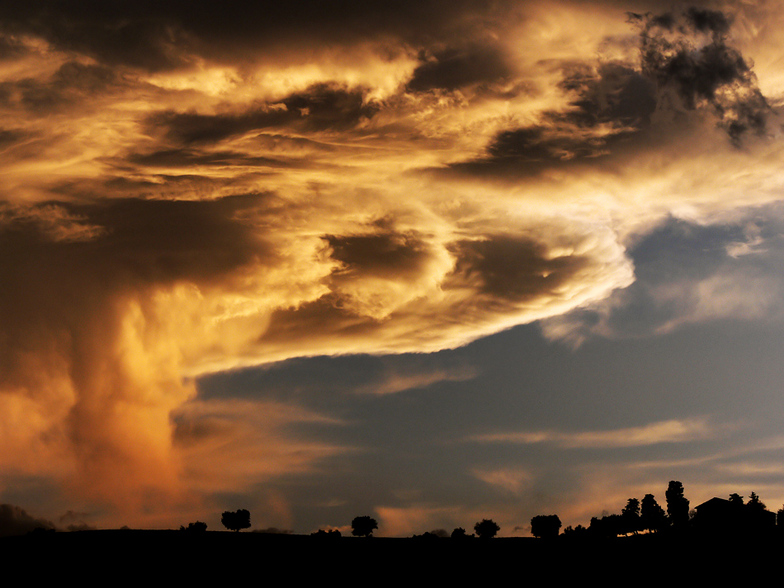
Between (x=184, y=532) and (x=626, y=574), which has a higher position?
(x=184, y=532)

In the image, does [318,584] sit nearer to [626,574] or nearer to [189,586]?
[189,586]

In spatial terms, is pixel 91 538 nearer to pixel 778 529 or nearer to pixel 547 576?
pixel 547 576

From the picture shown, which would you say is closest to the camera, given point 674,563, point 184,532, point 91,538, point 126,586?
point 126,586

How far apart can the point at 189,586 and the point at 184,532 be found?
38240mm

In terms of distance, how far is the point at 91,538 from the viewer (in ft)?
529

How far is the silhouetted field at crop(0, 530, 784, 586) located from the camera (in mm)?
140750

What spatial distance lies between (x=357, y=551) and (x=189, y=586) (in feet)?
140

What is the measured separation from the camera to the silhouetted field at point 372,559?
141 metres

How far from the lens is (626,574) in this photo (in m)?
143

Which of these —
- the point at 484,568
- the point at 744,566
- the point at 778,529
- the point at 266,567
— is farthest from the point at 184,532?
the point at 778,529

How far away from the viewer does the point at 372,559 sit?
160000 millimetres

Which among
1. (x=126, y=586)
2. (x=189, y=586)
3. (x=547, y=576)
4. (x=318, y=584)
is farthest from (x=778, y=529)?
(x=126, y=586)

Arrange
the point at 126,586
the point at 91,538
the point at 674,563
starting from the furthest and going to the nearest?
the point at 91,538, the point at 674,563, the point at 126,586

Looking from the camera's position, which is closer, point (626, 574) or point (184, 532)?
point (626, 574)
